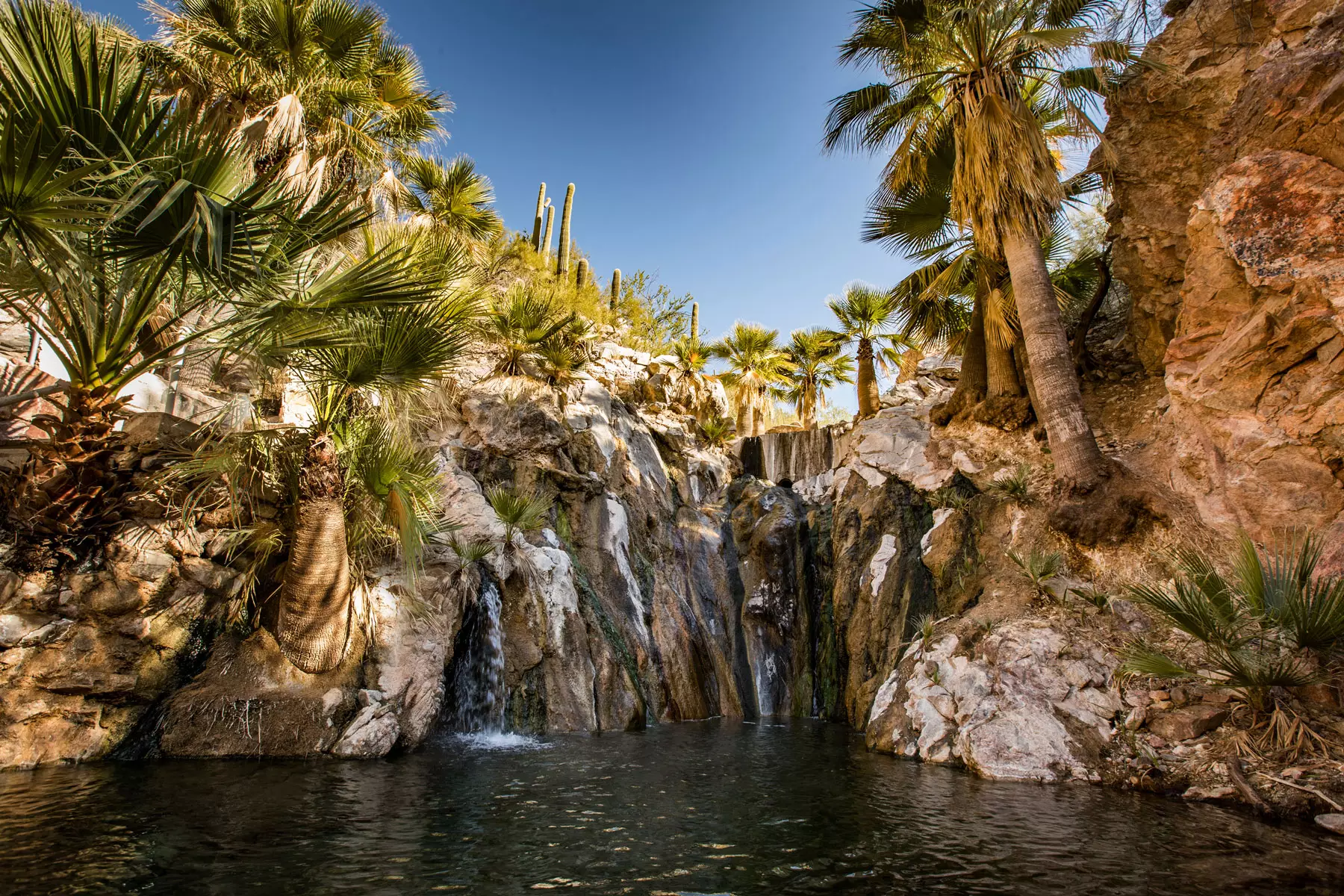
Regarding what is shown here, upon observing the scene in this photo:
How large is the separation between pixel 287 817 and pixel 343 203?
5333mm

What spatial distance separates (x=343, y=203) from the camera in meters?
6.12

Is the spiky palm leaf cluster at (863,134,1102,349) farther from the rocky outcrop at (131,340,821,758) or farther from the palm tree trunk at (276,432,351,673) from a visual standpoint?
the palm tree trunk at (276,432,351,673)

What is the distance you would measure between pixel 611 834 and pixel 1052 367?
941 centimetres

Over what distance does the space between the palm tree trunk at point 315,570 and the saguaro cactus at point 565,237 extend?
17.8m

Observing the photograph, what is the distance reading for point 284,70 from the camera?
1153 centimetres

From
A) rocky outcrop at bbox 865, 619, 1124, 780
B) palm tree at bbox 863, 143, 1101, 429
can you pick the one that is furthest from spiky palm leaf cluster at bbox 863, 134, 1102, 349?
rocky outcrop at bbox 865, 619, 1124, 780

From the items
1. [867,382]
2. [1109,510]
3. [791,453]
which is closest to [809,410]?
[791,453]

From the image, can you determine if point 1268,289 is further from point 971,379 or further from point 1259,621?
point 971,379

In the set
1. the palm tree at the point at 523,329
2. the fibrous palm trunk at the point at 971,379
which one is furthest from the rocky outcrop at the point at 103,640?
the fibrous palm trunk at the point at 971,379

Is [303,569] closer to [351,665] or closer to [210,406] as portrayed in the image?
[351,665]

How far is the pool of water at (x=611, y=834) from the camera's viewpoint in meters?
3.70

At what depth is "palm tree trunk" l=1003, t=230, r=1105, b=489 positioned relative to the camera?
980 centimetres

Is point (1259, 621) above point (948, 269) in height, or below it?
below

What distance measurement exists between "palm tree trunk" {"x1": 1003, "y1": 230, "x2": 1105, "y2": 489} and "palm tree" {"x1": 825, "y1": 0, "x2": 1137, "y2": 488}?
0.02 metres
